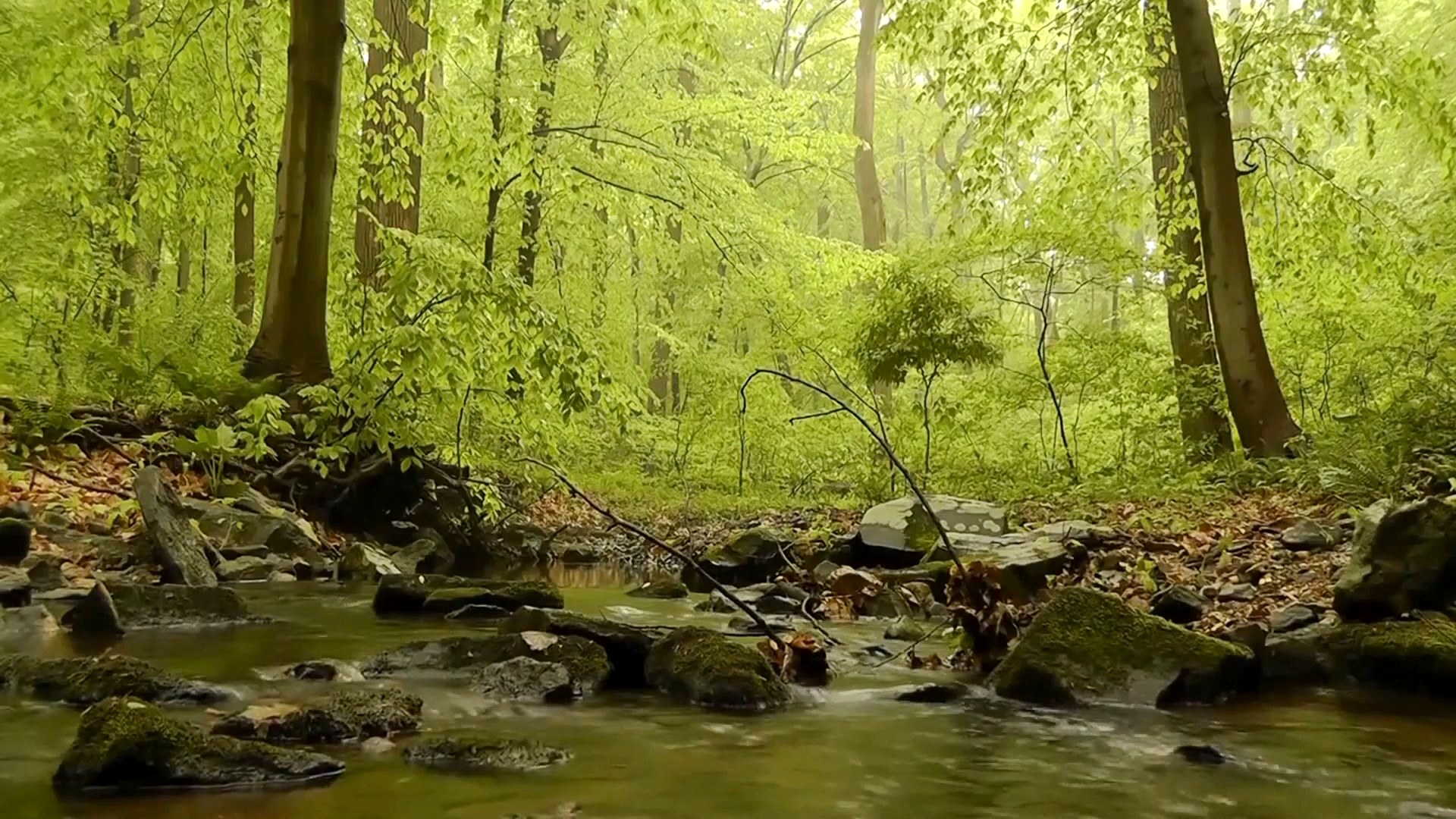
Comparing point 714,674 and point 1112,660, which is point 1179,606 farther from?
point 714,674

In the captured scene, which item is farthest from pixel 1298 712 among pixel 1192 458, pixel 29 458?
pixel 29 458

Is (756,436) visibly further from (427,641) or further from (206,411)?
(427,641)

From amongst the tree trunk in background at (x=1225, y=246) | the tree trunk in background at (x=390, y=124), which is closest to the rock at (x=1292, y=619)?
the tree trunk in background at (x=1225, y=246)

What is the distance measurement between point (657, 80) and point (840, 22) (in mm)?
11613

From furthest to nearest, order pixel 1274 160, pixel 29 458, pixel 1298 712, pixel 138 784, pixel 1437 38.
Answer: pixel 1437 38 → pixel 1274 160 → pixel 29 458 → pixel 1298 712 → pixel 138 784

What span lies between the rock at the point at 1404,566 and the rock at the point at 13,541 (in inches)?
283

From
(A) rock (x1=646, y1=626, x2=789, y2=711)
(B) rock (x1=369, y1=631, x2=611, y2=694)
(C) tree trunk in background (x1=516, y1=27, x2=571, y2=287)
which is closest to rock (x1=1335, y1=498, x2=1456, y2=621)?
(A) rock (x1=646, y1=626, x2=789, y2=711)

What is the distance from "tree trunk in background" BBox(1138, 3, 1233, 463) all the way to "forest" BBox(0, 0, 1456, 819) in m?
0.06

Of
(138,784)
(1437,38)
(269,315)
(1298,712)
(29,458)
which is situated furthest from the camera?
(1437,38)

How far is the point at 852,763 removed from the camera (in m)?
3.17

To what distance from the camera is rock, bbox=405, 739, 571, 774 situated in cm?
291

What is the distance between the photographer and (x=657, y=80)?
17422mm

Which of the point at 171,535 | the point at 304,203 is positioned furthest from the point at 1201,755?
the point at 304,203

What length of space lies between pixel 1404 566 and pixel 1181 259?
22.0ft
